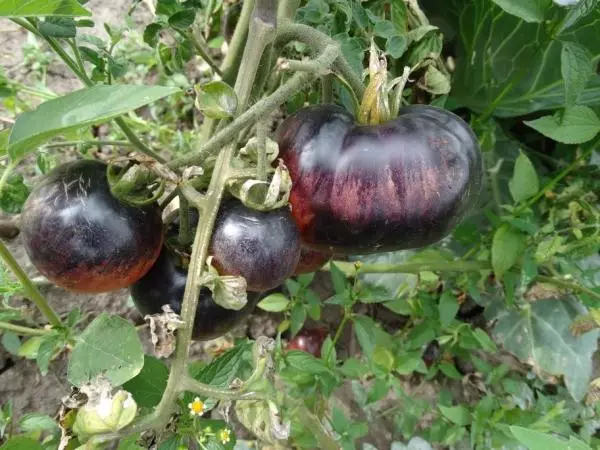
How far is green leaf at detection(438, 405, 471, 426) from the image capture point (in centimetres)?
109

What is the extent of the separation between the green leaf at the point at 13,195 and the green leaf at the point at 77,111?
0.35 meters

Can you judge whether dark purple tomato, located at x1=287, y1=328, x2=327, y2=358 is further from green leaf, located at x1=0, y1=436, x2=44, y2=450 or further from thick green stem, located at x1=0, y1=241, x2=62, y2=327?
green leaf, located at x1=0, y1=436, x2=44, y2=450

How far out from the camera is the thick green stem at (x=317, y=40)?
730 mm

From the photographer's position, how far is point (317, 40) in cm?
74

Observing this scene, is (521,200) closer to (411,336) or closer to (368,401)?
(411,336)

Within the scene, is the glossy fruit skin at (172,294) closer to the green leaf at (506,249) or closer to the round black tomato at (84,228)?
the round black tomato at (84,228)

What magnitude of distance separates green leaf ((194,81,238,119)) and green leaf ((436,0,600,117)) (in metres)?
0.85

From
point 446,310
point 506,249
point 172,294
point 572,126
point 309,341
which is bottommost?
point 309,341

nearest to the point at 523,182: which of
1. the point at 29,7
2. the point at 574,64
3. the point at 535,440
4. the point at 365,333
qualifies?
the point at 574,64

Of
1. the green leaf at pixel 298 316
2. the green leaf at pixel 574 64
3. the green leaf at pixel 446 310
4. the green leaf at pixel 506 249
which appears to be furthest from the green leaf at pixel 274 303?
the green leaf at pixel 574 64

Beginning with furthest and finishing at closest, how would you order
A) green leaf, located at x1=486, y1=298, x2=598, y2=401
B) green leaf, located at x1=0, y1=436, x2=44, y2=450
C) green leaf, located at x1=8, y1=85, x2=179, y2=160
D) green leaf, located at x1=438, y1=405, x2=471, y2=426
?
green leaf, located at x1=486, y1=298, x2=598, y2=401 → green leaf, located at x1=438, y1=405, x2=471, y2=426 → green leaf, located at x1=0, y1=436, x2=44, y2=450 → green leaf, located at x1=8, y1=85, x2=179, y2=160

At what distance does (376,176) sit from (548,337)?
97 centimetres

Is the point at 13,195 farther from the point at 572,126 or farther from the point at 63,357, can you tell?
the point at 572,126

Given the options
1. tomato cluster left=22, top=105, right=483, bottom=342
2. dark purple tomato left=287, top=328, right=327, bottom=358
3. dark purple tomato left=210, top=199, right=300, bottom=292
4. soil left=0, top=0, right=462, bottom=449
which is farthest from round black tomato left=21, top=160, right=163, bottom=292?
dark purple tomato left=287, top=328, right=327, bottom=358
